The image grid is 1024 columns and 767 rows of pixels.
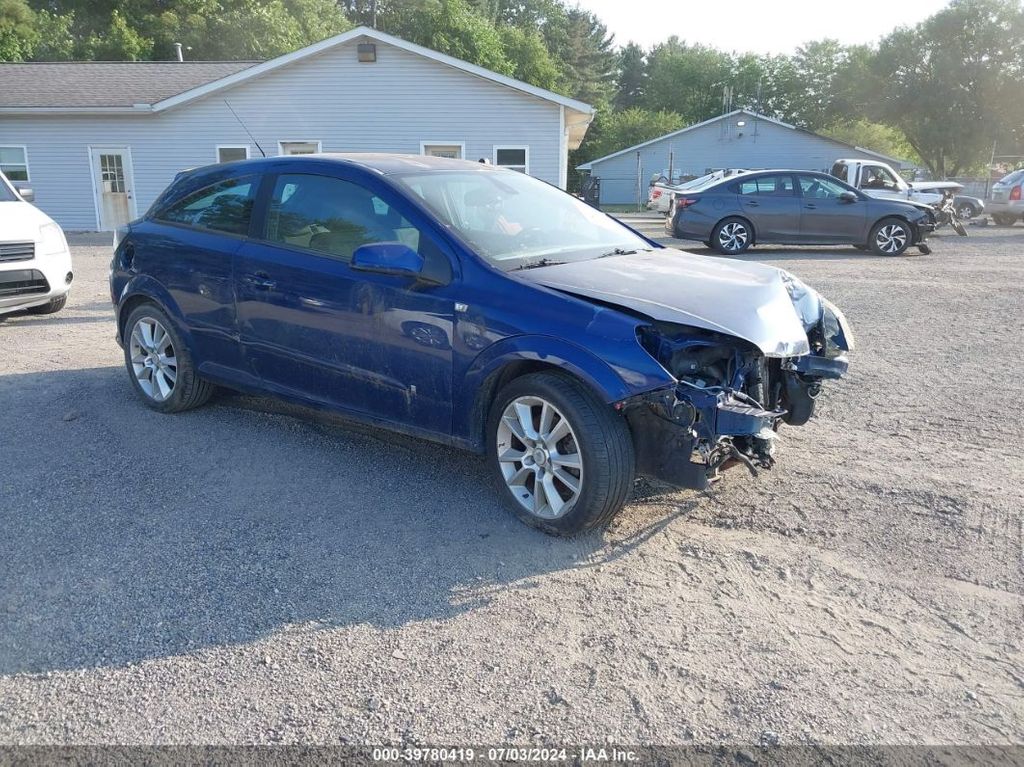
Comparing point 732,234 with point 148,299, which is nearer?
point 148,299

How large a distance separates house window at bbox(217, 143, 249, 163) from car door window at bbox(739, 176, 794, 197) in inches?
521

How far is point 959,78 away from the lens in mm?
50562

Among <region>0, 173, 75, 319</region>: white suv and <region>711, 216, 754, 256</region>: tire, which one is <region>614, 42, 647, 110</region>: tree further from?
<region>0, 173, 75, 319</region>: white suv

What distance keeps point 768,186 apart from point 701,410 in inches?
535

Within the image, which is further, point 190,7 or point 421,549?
point 190,7

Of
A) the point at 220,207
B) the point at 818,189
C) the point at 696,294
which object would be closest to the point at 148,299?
the point at 220,207

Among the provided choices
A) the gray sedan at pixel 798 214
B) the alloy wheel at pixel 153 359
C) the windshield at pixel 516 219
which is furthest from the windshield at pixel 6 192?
the gray sedan at pixel 798 214

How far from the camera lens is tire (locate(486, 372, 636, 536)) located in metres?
3.69

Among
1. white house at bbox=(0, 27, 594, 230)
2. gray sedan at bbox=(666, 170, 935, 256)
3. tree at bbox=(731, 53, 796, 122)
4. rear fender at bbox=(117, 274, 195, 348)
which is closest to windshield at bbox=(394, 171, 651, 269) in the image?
rear fender at bbox=(117, 274, 195, 348)

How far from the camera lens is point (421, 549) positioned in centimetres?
381

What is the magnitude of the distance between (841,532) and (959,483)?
3.36 ft

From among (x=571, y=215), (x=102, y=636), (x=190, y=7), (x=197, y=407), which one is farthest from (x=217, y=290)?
(x=190, y=7)

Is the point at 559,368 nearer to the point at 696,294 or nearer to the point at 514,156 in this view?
the point at 696,294

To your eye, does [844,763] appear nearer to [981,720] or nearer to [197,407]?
[981,720]
